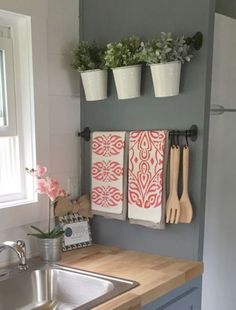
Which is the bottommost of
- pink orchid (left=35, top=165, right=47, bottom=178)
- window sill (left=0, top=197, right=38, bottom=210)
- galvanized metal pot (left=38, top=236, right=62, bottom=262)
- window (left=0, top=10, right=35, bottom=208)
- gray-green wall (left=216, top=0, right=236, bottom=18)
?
galvanized metal pot (left=38, top=236, right=62, bottom=262)

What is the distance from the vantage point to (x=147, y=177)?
1867 millimetres

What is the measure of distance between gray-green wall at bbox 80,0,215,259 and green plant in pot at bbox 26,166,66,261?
325mm

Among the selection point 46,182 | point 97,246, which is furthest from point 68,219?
point 46,182

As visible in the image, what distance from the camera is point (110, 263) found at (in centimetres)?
182

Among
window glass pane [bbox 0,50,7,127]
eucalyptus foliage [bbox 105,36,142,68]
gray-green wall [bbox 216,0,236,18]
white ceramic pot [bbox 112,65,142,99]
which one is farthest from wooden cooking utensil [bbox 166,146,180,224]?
gray-green wall [bbox 216,0,236,18]

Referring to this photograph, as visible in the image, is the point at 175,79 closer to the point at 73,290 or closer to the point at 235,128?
the point at 235,128

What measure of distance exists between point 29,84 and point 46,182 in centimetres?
46

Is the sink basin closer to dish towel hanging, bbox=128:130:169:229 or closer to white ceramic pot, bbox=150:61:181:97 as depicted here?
dish towel hanging, bbox=128:130:169:229

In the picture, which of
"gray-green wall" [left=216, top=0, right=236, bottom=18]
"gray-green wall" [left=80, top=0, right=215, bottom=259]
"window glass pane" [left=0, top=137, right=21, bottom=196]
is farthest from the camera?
"gray-green wall" [left=216, top=0, right=236, bottom=18]

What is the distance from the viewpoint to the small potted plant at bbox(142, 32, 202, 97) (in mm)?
1717

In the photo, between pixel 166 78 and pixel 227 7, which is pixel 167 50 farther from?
pixel 227 7

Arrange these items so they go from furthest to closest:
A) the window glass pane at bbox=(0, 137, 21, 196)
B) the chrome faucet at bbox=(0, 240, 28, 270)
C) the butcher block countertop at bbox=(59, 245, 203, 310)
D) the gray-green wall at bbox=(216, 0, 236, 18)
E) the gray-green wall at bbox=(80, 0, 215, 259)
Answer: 1. the gray-green wall at bbox=(216, 0, 236, 18)
2. the window glass pane at bbox=(0, 137, 21, 196)
3. the gray-green wall at bbox=(80, 0, 215, 259)
4. the chrome faucet at bbox=(0, 240, 28, 270)
5. the butcher block countertop at bbox=(59, 245, 203, 310)

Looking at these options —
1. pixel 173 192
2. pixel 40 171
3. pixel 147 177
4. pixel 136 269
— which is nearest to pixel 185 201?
pixel 173 192

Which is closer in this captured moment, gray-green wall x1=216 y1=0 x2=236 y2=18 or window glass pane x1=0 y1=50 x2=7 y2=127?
window glass pane x1=0 y1=50 x2=7 y2=127
